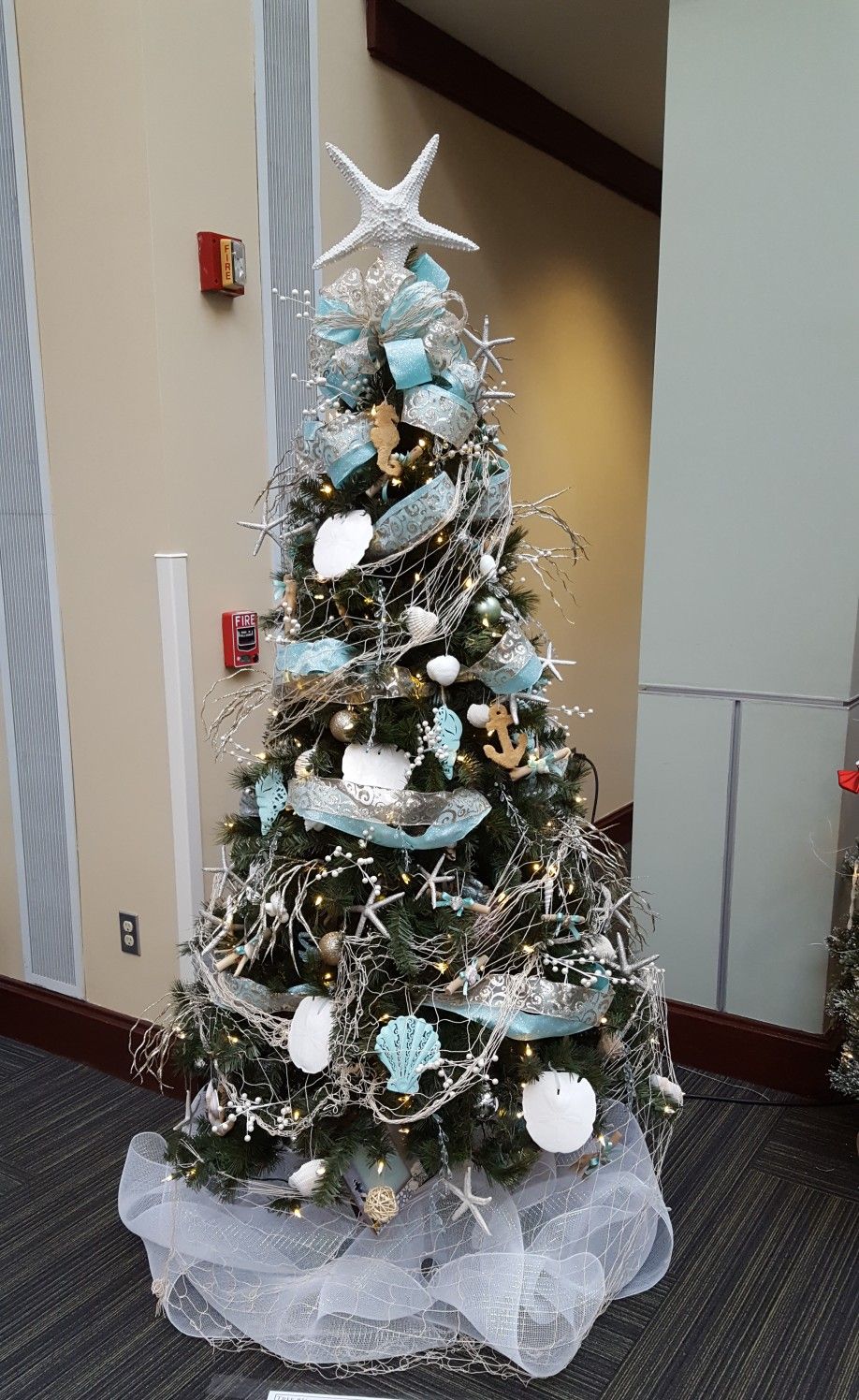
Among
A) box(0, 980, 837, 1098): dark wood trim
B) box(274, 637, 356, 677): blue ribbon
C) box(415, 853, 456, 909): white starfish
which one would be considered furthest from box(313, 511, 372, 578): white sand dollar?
box(0, 980, 837, 1098): dark wood trim

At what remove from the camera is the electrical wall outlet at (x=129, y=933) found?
2457 mm

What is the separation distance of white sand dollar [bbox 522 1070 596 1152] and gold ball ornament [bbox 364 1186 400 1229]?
255mm

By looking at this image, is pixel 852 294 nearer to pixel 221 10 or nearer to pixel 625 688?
pixel 221 10

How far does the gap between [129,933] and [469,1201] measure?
1.15m

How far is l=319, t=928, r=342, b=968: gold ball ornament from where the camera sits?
1.67 metres

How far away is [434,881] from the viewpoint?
1.66 meters

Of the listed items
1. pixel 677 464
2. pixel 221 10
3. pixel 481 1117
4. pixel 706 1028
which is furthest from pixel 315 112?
pixel 706 1028

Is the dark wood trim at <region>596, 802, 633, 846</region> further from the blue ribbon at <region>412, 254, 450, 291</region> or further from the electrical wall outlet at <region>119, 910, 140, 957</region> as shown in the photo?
the blue ribbon at <region>412, 254, 450, 291</region>

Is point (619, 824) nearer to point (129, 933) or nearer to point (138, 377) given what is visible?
point (129, 933)

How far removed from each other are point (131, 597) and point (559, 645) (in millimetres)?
1960

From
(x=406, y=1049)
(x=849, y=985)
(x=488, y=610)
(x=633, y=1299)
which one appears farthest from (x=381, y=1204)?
(x=849, y=985)

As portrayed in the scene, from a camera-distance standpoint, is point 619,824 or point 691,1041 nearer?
point 691,1041

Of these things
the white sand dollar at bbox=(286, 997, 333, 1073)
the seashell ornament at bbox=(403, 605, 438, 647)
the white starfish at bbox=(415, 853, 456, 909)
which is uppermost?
the seashell ornament at bbox=(403, 605, 438, 647)

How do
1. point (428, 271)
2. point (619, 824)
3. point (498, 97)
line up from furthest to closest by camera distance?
point (619, 824) → point (498, 97) → point (428, 271)
